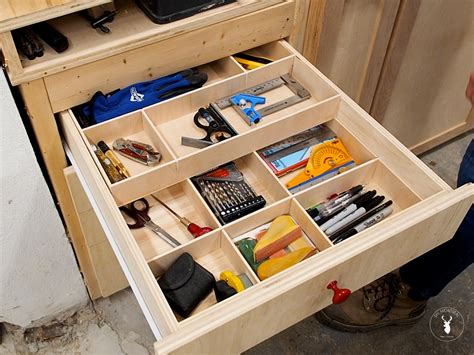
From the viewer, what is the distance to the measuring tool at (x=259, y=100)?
4.25 feet

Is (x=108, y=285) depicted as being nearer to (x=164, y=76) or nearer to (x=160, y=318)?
(x=164, y=76)

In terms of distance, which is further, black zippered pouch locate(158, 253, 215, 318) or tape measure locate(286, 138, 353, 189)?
tape measure locate(286, 138, 353, 189)

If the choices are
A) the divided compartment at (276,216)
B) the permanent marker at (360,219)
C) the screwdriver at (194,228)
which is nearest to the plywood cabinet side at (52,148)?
the screwdriver at (194,228)

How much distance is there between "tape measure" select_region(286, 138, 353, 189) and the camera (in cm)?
126

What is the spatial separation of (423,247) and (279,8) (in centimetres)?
67

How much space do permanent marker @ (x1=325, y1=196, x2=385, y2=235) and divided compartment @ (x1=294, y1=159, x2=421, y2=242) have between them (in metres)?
0.04

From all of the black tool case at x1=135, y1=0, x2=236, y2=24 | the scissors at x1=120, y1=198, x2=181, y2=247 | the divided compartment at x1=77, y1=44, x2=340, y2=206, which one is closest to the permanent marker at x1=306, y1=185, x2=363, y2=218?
the divided compartment at x1=77, y1=44, x2=340, y2=206

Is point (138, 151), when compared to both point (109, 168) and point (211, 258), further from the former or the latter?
point (211, 258)

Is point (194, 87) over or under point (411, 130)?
over

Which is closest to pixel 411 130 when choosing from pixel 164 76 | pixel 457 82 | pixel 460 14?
pixel 457 82

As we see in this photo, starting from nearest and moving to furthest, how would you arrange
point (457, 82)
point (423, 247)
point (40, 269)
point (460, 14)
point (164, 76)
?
point (423, 247) < point (164, 76) < point (40, 269) < point (460, 14) < point (457, 82)

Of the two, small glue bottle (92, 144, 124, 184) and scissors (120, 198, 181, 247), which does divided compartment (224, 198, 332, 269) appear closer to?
scissors (120, 198, 181, 247)

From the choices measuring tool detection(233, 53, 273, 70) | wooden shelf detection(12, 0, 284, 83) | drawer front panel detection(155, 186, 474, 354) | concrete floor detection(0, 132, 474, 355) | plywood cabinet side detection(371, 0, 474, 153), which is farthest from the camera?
concrete floor detection(0, 132, 474, 355)

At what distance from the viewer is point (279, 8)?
4.43ft
